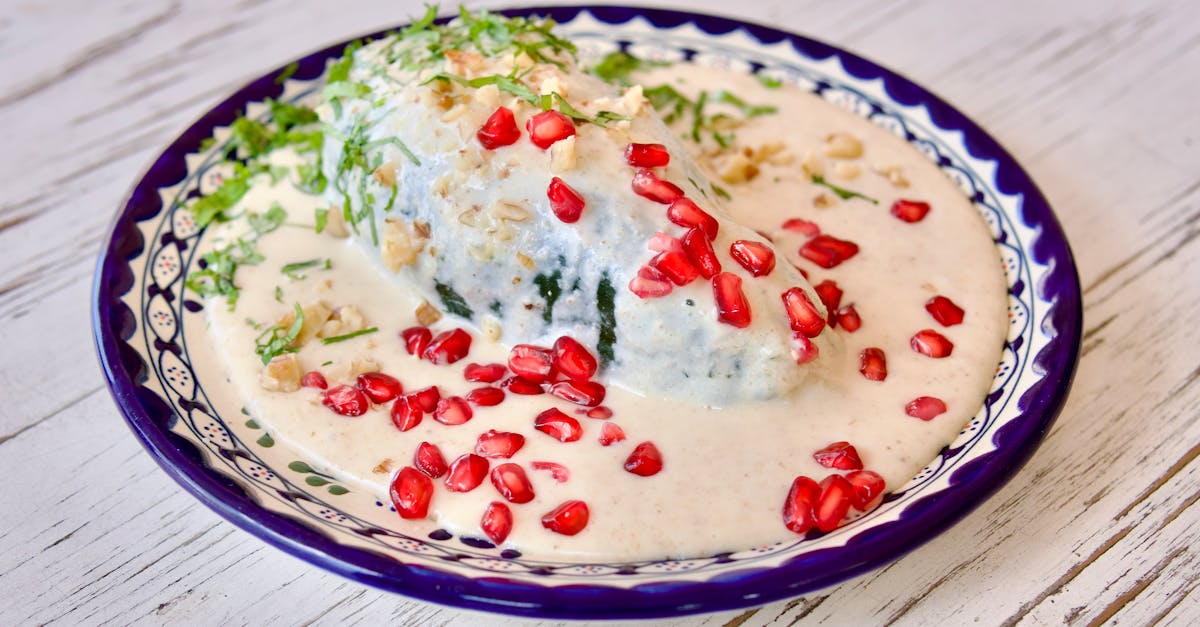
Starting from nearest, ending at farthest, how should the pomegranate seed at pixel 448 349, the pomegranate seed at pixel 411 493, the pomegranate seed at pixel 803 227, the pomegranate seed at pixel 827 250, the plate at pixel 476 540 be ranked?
1. the plate at pixel 476 540
2. the pomegranate seed at pixel 411 493
3. the pomegranate seed at pixel 448 349
4. the pomegranate seed at pixel 827 250
5. the pomegranate seed at pixel 803 227

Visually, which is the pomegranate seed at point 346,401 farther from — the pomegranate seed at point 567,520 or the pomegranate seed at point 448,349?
the pomegranate seed at point 567,520

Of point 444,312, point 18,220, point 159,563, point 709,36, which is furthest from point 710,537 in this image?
point 18,220

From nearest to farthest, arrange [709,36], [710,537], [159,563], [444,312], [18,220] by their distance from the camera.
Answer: [710,537] → [159,563] → [444,312] → [18,220] → [709,36]

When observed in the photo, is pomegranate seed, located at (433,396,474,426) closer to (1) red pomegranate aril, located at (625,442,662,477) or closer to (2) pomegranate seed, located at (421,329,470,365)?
(2) pomegranate seed, located at (421,329,470,365)

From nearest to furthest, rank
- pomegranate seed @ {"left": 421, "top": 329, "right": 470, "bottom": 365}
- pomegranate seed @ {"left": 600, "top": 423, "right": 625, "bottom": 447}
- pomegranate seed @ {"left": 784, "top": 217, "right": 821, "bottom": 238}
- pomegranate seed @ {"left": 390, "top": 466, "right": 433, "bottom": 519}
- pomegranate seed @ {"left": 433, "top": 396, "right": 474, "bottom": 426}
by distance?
pomegranate seed @ {"left": 390, "top": 466, "right": 433, "bottom": 519} < pomegranate seed @ {"left": 600, "top": 423, "right": 625, "bottom": 447} < pomegranate seed @ {"left": 433, "top": 396, "right": 474, "bottom": 426} < pomegranate seed @ {"left": 421, "top": 329, "right": 470, "bottom": 365} < pomegranate seed @ {"left": 784, "top": 217, "right": 821, "bottom": 238}

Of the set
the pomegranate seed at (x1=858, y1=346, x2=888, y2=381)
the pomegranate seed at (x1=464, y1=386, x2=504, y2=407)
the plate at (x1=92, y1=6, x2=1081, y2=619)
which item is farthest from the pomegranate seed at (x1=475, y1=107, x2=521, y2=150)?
the pomegranate seed at (x1=858, y1=346, x2=888, y2=381)

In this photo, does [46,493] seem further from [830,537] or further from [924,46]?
[924,46]

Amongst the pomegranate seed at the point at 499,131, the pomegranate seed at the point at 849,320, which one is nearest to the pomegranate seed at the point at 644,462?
the pomegranate seed at the point at 849,320
